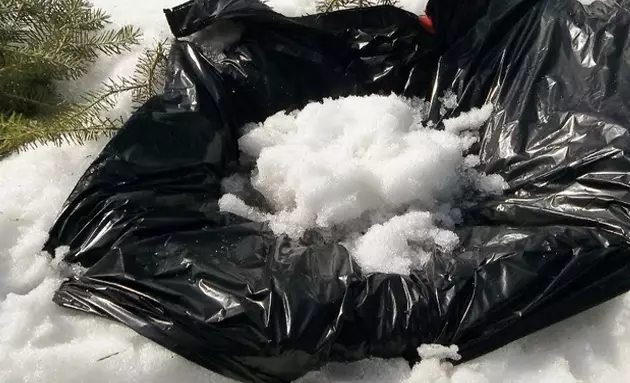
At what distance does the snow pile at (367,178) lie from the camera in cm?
131

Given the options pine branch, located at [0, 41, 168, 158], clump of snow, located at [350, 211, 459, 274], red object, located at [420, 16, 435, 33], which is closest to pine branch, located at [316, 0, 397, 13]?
red object, located at [420, 16, 435, 33]

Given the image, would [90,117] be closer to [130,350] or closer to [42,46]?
[42,46]

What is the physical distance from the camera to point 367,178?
4.46 feet

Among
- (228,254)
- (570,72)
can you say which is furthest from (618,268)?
(228,254)

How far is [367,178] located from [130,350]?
2.04 feet

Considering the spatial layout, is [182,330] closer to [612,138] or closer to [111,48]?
[111,48]

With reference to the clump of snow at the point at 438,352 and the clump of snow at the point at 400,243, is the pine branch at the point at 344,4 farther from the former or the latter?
the clump of snow at the point at 438,352

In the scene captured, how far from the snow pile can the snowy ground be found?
9.3 inches

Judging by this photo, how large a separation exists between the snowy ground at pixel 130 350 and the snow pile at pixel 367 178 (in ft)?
0.78

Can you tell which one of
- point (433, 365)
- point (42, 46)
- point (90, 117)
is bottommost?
point (433, 365)

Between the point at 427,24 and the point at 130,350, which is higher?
the point at 427,24

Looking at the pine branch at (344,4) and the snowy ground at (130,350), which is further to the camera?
the pine branch at (344,4)

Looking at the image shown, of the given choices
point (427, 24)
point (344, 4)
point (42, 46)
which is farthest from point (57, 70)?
point (427, 24)

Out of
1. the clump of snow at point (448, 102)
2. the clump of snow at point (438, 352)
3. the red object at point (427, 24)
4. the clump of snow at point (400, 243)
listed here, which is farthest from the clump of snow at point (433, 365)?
the red object at point (427, 24)
